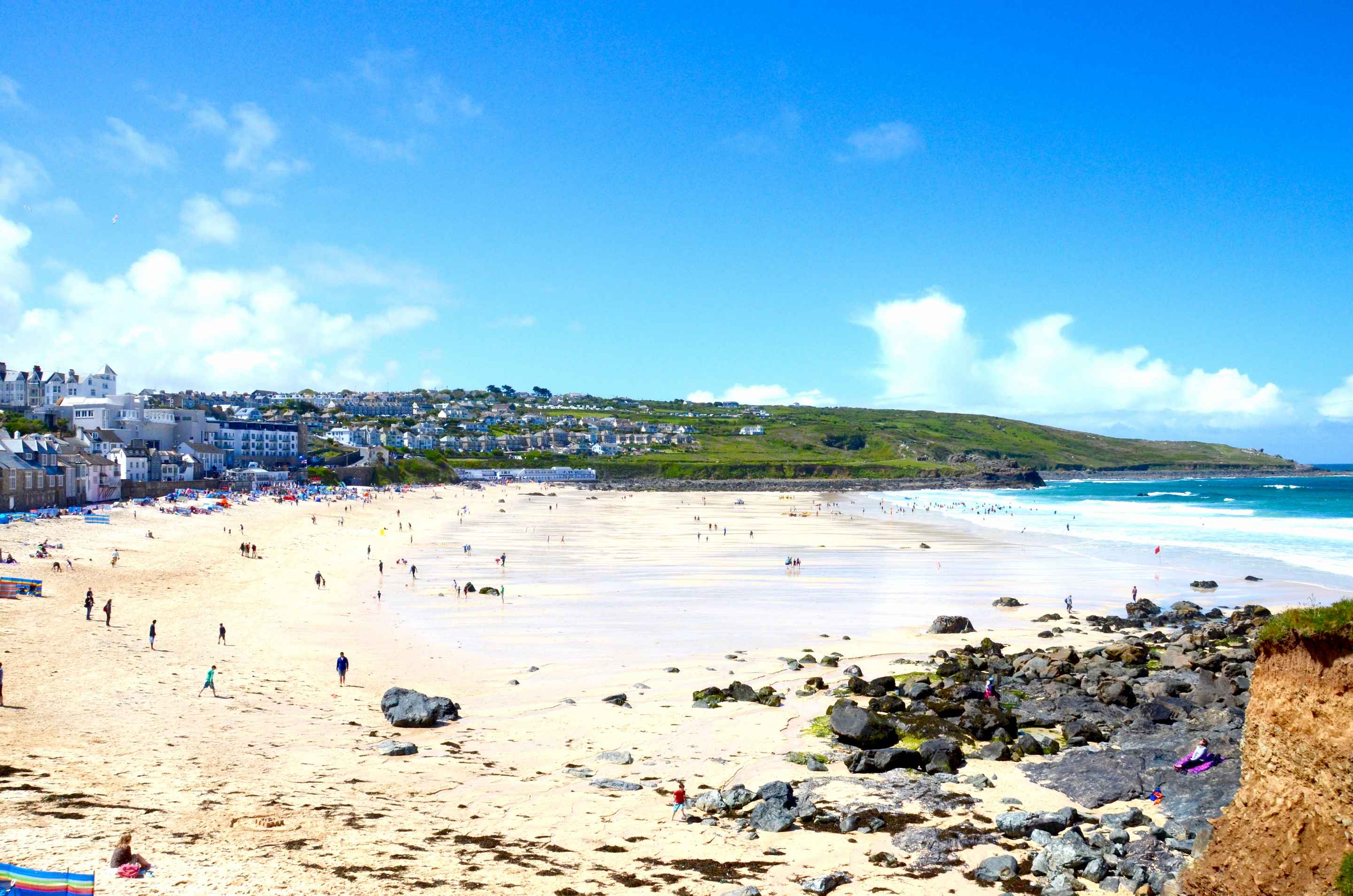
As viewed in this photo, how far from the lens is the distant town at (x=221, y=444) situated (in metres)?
62.5

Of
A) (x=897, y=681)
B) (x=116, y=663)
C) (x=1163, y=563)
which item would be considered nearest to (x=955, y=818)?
(x=897, y=681)

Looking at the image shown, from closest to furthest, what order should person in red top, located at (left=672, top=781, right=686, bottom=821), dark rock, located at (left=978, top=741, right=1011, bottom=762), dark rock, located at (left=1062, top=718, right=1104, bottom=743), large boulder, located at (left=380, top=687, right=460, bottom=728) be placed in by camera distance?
person in red top, located at (left=672, top=781, right=686, bottom=821), dark rock, located at (left=978, top=741, right=1011, bottom=762), dark rock, located at (left=1062, top=718, right=1104, bottom=743), large boulder, located at (left=380, top=687, right=460, bottom=728)

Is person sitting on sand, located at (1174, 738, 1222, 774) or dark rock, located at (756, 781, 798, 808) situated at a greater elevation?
person sitting on sand, located at (1174, 738, 1222, 774)

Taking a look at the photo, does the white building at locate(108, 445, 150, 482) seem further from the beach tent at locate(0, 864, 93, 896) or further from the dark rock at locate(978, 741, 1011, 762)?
the dark rock at locate(978, 741, 1011, 762)

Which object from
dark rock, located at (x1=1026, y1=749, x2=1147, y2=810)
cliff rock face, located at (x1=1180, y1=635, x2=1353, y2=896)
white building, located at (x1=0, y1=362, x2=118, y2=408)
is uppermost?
white building, located at (x1=0, y1=362, x2=118, y2=408)

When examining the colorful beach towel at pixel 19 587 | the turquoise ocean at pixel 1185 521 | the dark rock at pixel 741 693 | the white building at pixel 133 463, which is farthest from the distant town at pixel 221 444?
the turquoise ocean at pixel 1185 521

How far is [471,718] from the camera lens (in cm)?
1809

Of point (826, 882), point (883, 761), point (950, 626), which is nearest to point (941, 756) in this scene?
point (883, 761)

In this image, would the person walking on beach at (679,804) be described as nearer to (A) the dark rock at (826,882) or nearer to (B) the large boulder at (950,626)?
(A) the dark rock at (826,882)

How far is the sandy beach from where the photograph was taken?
10.9m

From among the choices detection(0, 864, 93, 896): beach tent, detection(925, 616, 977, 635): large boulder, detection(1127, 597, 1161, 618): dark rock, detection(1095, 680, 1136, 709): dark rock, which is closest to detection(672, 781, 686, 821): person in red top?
detection(0, 864, 93, 896): beach tent

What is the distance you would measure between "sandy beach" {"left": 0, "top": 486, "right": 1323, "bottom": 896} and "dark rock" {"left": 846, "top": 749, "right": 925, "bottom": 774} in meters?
0.39

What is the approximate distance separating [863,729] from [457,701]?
9643mm

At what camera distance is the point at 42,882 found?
8672 mm
